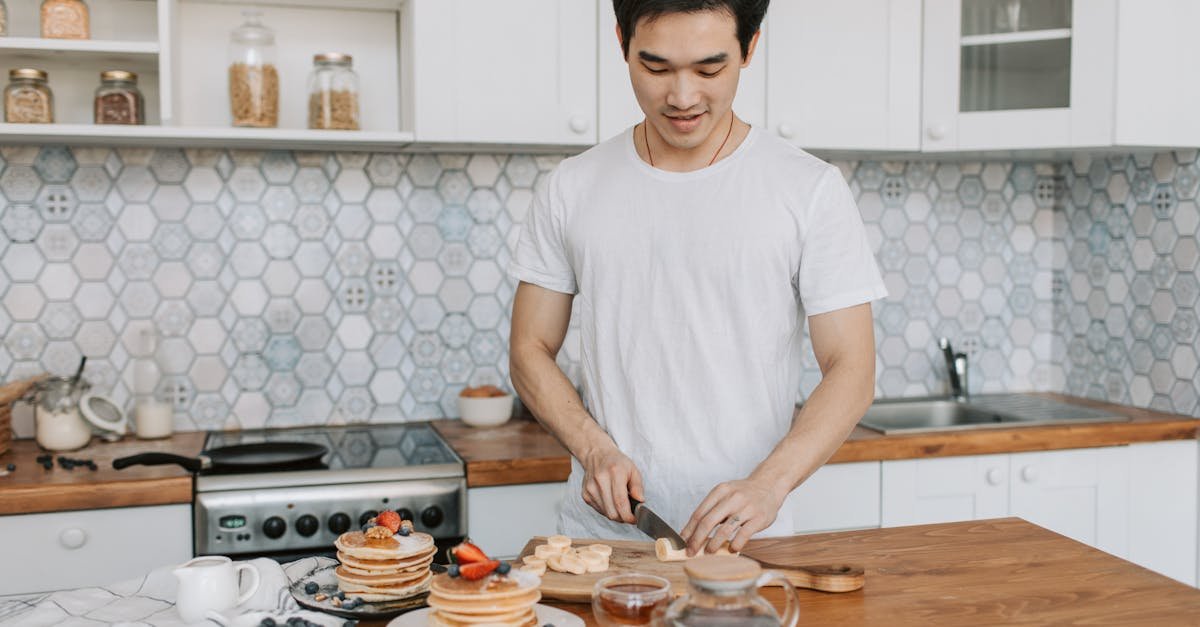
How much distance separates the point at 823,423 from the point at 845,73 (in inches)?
58.9

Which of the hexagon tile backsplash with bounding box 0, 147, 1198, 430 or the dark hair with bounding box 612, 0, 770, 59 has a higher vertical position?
the dark hair with bounding box 612, 0, 770, 59

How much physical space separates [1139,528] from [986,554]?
1586 millimetres

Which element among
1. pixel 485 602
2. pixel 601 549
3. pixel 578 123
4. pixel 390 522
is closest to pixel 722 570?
pixel 485 602

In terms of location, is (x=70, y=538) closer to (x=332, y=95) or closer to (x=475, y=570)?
(x=332, y=95)

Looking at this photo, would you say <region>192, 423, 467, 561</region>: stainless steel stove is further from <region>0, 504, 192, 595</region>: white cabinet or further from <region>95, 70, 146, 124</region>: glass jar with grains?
<region>95, 70, 146, 124</region>: glass jar with grains

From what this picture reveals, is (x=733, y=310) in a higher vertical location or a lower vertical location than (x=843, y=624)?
higher

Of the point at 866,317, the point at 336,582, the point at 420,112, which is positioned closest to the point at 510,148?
the point at 420,112

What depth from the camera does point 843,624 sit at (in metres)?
1.37

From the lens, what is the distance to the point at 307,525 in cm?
242

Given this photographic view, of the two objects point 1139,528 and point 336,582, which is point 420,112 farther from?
point 1139,528

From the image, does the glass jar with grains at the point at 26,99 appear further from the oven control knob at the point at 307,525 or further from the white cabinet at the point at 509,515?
the white cabinet at the point at 509,515

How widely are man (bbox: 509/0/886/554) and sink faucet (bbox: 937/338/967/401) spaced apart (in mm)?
1603

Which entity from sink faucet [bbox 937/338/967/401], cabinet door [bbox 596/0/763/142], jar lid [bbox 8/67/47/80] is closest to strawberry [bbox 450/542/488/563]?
cabinet door [bbox 596/0/763/142]

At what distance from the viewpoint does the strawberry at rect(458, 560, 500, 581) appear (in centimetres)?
127
